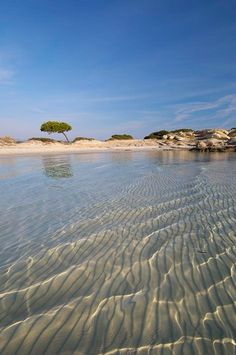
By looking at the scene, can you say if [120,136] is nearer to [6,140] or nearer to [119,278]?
[6,140]

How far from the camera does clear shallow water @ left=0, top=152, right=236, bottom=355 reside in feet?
10.1

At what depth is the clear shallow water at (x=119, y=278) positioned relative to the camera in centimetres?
309

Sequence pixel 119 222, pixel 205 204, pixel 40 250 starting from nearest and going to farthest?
pixel 40 250 → pixel 119 222 → pixel 205 204

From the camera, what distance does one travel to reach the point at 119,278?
4305 millimetres

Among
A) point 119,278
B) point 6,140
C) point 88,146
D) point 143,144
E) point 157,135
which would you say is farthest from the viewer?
point 157,135

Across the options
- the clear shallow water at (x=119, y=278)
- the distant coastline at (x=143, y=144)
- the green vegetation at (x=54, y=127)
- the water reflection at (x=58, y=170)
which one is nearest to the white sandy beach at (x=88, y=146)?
the distant coastline at (x=143, y=144)

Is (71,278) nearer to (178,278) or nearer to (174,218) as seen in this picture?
(178,278)

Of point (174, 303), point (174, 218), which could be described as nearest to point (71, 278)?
point (174, 303)

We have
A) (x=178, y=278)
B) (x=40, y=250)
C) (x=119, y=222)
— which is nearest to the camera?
(x=178, y=278)

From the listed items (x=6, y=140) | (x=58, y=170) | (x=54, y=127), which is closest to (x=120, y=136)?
(x=54, y=127)

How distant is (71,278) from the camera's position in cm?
436

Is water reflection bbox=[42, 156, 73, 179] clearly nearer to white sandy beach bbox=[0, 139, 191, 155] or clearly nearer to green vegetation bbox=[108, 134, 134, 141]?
white sandy beach bbox=[0, 139, 191, 155]

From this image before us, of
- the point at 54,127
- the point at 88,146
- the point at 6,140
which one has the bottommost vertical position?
the point at 88,146

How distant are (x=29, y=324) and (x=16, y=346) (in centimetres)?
34
